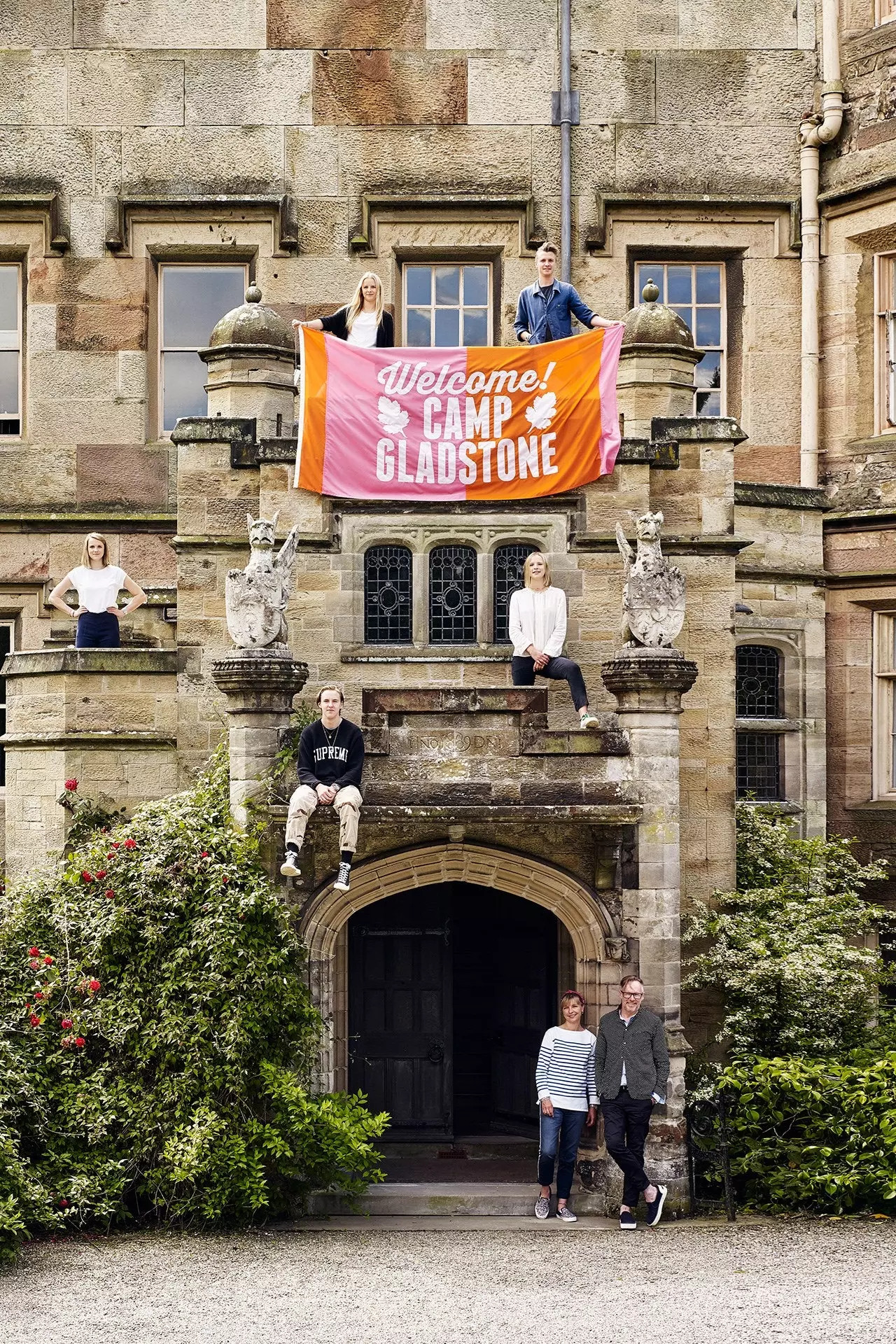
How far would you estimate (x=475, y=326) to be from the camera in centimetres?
2108

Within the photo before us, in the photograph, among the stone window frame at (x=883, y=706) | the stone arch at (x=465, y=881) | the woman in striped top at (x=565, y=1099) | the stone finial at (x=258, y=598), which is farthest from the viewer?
the stone window frame at (x=883, y=706)

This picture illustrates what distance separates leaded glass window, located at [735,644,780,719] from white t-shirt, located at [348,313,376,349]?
526cm

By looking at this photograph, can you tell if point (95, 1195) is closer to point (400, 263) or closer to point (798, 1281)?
point (798, 1281)

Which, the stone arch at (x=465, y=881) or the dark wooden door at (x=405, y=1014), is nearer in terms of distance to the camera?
the stone arch at (x=465, y=881)

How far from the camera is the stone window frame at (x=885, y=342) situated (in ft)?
67.4

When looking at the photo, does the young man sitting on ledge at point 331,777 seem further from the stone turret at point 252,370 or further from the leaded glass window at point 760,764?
the leaded glass window at point 760,764

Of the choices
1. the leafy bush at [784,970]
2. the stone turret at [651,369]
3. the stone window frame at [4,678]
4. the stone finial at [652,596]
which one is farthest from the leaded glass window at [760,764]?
the stone window frame at [4,678]

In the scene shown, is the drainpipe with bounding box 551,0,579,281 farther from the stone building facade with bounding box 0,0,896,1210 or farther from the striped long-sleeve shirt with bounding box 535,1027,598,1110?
the striped long-sleeve shirt with bounding box 535,1027,598,1110

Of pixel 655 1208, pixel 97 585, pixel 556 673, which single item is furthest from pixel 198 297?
pixel 655 1208

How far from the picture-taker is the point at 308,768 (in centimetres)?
1511

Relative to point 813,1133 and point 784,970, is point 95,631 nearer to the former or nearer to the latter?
point 784,970

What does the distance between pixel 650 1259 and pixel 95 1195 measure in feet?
13.8

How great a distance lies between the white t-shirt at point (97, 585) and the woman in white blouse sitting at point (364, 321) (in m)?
2.82

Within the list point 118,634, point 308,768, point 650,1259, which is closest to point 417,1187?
point 650,1259
